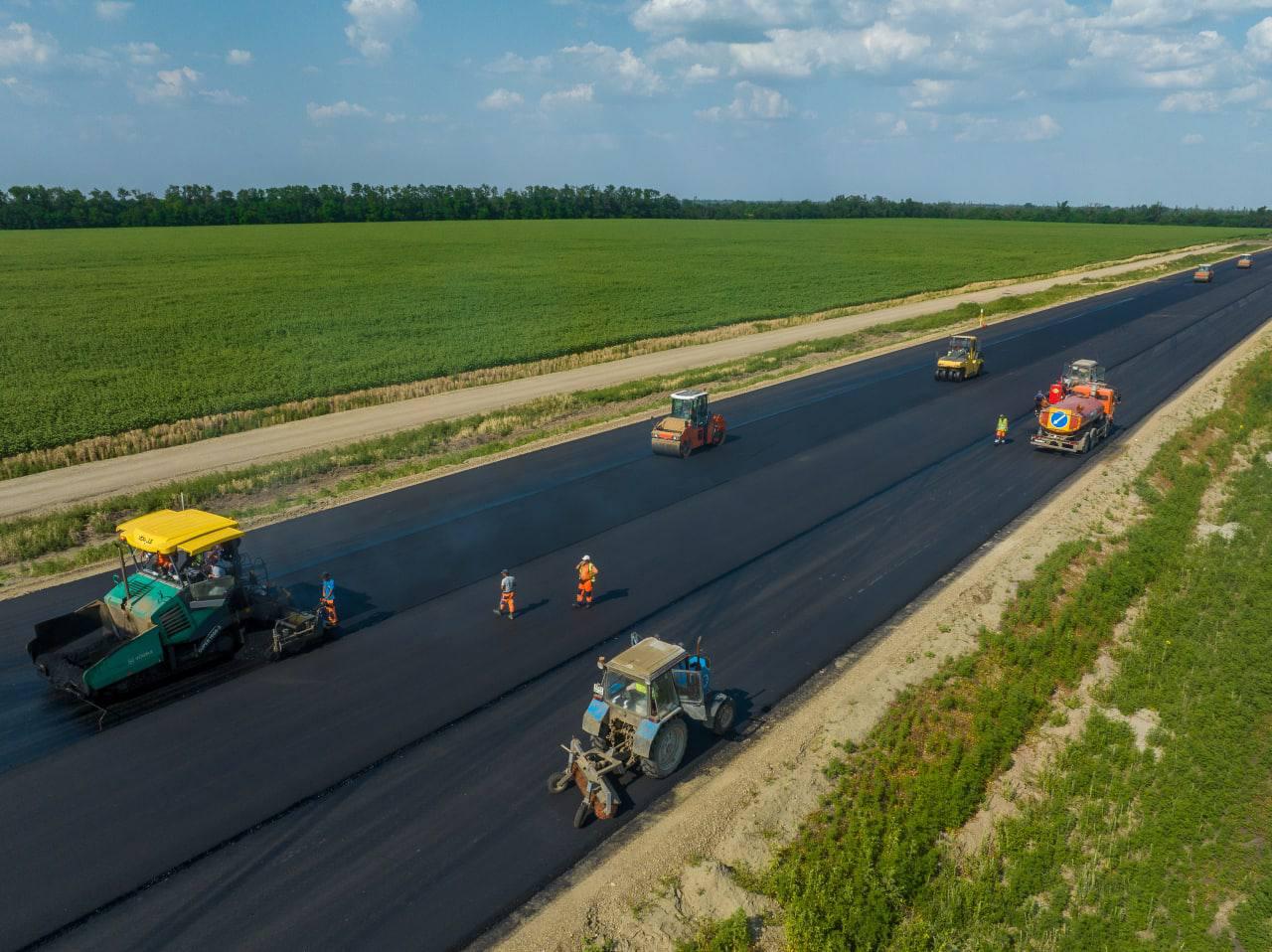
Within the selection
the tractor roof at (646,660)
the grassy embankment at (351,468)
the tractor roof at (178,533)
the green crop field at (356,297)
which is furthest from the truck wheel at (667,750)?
the green crop field at (356,297)

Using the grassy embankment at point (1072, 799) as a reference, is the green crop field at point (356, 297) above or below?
above

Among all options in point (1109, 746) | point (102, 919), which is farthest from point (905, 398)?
point (102, 919)

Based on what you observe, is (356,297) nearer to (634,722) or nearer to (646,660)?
(646,660)

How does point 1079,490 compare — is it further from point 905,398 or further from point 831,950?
point 831,950

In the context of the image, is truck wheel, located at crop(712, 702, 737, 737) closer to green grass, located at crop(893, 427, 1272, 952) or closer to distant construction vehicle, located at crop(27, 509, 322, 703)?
green grass, located at crop(893, 427, 1272, 952)

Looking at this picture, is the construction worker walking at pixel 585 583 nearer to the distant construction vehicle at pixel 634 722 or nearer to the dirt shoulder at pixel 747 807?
the distant construction vehicle at pixel 634 722
